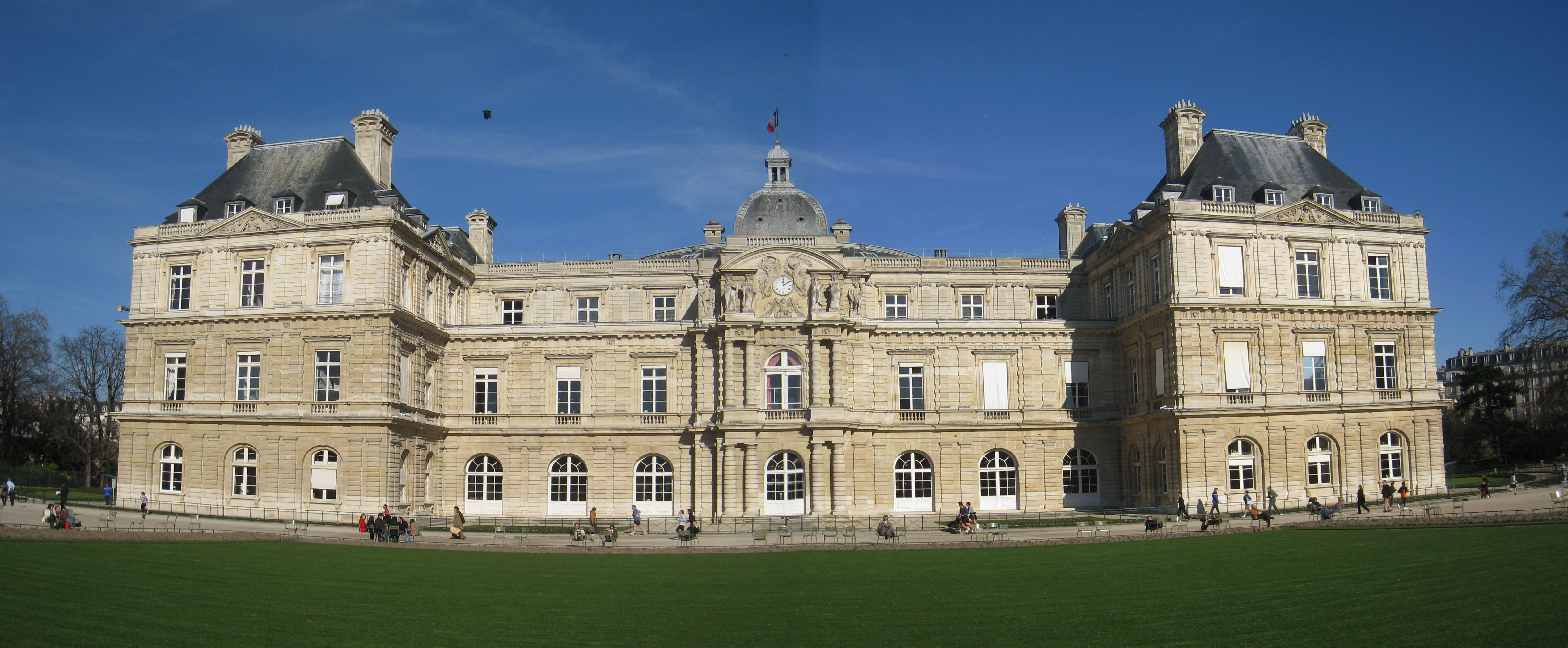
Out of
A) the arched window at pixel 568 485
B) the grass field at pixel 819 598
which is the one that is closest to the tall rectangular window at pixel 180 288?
the arched window at pixel 568 485

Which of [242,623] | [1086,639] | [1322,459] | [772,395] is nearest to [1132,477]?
[1322,459]

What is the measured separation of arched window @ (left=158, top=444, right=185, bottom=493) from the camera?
131 ft

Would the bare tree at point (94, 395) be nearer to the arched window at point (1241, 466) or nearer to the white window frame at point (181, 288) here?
the white window frame at point (181, 288)

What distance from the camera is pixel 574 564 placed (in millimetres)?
24172

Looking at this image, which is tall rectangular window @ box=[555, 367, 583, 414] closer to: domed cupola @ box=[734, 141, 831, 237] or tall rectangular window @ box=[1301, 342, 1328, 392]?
domed cupola @ box=[734, 141, 831, 237]

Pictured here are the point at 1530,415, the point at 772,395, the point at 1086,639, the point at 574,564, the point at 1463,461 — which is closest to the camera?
the point at 1086,639

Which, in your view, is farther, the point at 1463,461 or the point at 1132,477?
the point at 1463,461

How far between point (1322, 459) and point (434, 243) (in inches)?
1334

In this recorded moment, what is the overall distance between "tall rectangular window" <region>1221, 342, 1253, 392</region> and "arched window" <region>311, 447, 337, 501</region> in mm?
31398

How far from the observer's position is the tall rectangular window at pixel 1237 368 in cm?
3950

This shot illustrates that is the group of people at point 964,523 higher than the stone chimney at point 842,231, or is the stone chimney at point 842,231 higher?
the stone chimney at point 842,231

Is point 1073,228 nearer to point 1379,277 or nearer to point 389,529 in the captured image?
point 1379,277

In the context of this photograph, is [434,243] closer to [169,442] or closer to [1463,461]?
[169,442]

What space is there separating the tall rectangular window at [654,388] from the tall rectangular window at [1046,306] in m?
16.5
